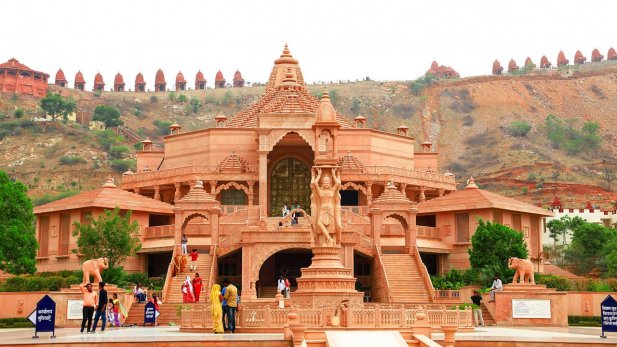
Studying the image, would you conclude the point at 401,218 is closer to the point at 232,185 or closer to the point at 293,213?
the point at 293,213

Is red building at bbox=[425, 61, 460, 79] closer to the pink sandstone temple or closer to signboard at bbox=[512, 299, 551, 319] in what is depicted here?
the pink sandstone temple

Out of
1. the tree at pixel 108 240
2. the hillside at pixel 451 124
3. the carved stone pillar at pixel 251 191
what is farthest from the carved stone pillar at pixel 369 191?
the hillside at pixel 451 124

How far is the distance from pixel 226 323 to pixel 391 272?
1847cm

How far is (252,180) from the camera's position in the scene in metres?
57.3

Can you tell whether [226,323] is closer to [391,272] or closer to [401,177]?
[391,272]

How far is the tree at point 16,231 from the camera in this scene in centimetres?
4691

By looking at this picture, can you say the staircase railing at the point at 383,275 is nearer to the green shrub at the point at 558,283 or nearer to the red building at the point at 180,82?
the green shrub at the point at 558,283

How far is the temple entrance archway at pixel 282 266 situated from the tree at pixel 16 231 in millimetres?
11333

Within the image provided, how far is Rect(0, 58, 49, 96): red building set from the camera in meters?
143

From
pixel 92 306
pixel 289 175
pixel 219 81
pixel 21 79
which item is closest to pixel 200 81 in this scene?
pixel 219 81

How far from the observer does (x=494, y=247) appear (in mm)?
47281

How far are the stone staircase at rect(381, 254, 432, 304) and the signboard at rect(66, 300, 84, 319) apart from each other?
47.7 feet

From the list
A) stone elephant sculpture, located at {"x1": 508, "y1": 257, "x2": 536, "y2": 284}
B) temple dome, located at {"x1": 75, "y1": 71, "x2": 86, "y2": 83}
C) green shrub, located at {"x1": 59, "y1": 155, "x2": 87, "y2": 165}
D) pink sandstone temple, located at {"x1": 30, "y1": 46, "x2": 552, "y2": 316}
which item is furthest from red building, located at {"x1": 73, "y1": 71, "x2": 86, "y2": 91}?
stone elephant sculpture, located at {"x1": 508, "y1": 257, "x2": 536, "y2": 284}

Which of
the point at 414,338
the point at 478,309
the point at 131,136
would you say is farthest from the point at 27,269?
the point at 131,136
